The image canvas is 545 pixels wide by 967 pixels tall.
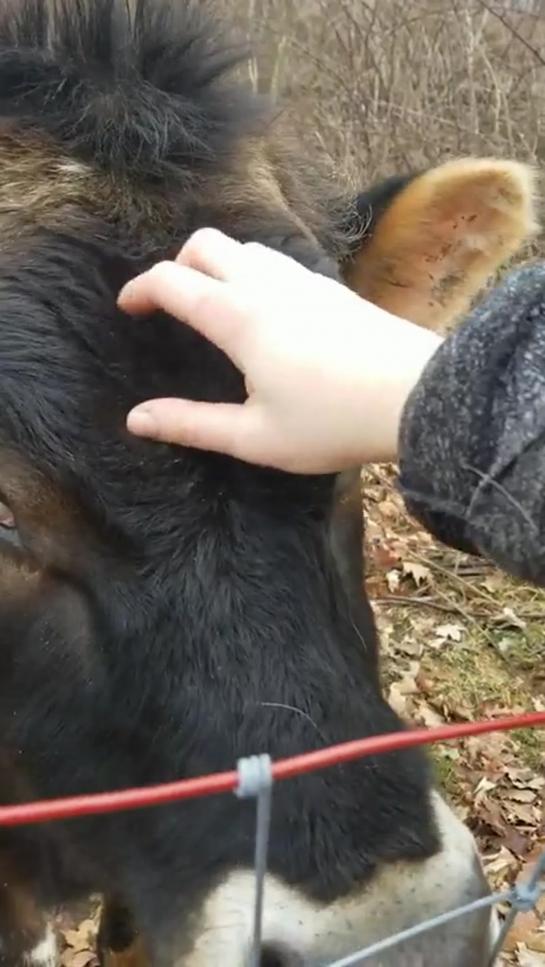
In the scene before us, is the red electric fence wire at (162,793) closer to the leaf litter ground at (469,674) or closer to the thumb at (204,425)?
the thumb at (204,425)

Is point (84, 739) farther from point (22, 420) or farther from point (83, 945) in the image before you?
point (83, 945)

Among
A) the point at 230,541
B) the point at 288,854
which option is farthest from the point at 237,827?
the point at 230,541

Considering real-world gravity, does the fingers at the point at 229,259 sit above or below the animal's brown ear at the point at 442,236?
above

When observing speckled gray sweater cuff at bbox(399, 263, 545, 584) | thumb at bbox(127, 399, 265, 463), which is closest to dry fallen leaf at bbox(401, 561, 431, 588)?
thumb at bbox(127, 399, 265, 463)

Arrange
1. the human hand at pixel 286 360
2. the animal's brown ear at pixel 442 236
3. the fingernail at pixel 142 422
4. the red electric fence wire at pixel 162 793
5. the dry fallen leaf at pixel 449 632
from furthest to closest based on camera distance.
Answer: the dry fallen leaf at pixel 449 632, the animal's brown ear at pixel 442 236, the fingernail at pixel 142 422, the human hand at pixel 286 360, the red electric fence wire at pixel 162 793

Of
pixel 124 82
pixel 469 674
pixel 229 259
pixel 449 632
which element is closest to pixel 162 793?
pixel 229 259

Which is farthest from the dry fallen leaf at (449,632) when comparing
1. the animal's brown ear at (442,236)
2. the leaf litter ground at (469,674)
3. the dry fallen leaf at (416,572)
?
the animal's brown ear at (442,236)
